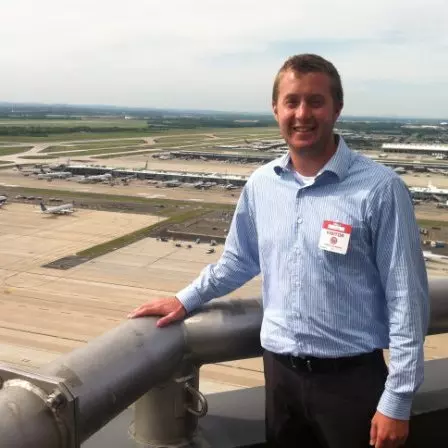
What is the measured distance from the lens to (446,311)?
3.46 metres

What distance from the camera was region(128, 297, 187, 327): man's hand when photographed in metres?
3.06

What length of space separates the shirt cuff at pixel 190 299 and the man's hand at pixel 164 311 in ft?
0.15

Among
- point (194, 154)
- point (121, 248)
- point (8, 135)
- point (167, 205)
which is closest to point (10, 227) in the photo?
point (121, 248)

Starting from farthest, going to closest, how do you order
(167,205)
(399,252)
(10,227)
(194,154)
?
1. (194,154)
2. (167,205)
3. (10,227)
4. (399,252)

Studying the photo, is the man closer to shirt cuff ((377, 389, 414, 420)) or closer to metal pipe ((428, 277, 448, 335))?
shirt cuff ((377, 389, 414, 420))

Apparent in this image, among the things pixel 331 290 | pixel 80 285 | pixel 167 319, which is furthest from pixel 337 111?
Result: pixel 80 285

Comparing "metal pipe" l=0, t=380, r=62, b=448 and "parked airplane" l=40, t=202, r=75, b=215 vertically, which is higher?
"metal pipe" l=0, t=380, r=62, b=448

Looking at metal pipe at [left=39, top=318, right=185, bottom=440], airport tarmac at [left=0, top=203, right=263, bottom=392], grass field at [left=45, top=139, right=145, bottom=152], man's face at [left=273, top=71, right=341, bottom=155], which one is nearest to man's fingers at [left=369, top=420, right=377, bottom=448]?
metal pipe at [left=39, top=318, right=185, bottom=440]

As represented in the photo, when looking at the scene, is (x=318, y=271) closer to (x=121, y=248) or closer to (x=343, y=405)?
(x=343, y=405)

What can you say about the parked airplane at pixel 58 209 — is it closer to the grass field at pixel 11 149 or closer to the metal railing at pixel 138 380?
the metal railing at pixel 138 380

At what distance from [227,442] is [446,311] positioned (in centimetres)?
146

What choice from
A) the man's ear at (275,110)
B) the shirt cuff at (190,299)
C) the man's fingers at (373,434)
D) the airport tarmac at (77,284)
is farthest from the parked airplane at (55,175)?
the man's fingers at (373,434)

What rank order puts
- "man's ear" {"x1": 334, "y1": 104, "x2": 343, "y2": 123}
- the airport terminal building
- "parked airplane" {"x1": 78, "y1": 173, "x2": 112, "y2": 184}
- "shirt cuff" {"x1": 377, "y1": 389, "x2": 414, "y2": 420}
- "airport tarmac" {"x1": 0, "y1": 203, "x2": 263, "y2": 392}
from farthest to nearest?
the airport terminal building, "parked airplane" {"x1": 78, "y1": 173, "x2": 112, "y2": 184}, "airport tarmac" {"x1": 0, "y1": 203, "x2": 263, "y2": 392}, "man's ear" {"x1": 334, "y1": 104, "x2": 343, "y2": 123}, "shirt cuff" {"x1": 377, "y1": 389, "x2": 414, "y2": 420}

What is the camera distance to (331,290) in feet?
10.3
